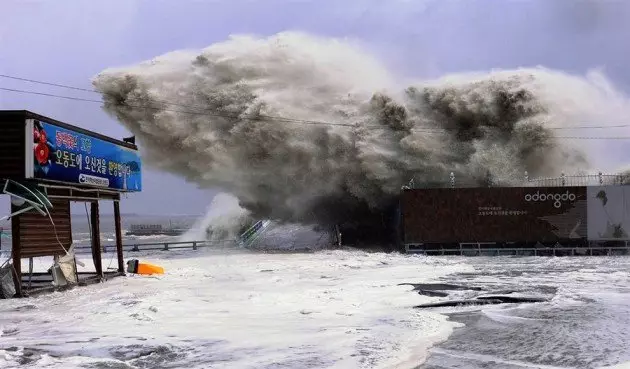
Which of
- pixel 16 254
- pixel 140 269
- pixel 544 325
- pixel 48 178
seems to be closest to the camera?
pixel 544 325

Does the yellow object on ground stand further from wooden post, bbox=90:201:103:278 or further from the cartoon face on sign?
the cartoon face on sign

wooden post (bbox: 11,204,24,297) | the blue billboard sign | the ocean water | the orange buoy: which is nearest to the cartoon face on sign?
the blue billboard sign

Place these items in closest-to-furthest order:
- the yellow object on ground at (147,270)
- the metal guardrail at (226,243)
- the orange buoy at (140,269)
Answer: the orange buoy at (140,269) < the yellow object on ground at (147,270) < the metal guardrail at (226,243)

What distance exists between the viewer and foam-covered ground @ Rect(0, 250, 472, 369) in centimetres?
696

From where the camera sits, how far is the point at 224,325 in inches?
359

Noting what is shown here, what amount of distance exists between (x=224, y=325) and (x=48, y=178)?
19.8 feet

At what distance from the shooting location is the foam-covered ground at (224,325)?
696cm

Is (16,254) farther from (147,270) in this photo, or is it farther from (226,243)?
(226,243)

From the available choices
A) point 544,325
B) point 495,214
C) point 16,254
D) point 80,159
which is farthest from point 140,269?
point 495,214

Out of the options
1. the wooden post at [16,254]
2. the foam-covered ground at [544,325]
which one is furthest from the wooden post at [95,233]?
the foam-covered ground at [544,325]

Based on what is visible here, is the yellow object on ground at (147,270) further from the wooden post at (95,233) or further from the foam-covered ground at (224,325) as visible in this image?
the wooden post at (95,233)

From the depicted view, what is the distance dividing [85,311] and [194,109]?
2119 centimetres

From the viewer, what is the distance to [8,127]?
39.9 ft

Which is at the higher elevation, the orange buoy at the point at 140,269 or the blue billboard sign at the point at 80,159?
the blue billboard sign at the point at 80,159
